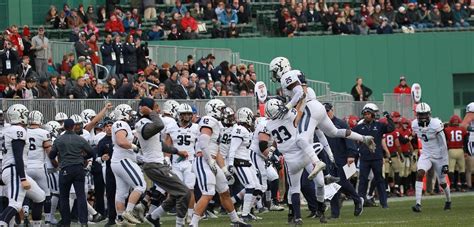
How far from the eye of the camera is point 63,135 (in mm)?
21891

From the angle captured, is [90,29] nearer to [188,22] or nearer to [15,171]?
[188,22]

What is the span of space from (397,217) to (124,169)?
4671mm

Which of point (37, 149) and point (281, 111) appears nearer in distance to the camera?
point (281, 111)

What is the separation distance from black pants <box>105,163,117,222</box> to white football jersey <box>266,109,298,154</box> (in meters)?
3.60

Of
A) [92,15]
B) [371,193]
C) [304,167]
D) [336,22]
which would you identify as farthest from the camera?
[336,22]

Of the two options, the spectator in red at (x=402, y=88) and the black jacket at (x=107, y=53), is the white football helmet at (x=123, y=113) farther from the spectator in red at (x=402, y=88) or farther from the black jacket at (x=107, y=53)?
the spectator in red at (x=402, y=88)

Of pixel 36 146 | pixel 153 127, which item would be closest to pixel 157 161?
pixel 153 127

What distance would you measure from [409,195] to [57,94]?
917 centimetres

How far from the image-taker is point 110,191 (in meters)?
23.1

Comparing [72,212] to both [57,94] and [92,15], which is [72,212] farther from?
[92,15]

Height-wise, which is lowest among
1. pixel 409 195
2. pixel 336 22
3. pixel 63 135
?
pixel 409 195

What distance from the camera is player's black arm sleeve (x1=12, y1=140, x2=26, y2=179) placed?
19.7 meters

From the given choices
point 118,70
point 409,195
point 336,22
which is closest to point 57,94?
point 118,70

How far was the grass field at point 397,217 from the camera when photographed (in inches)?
811
